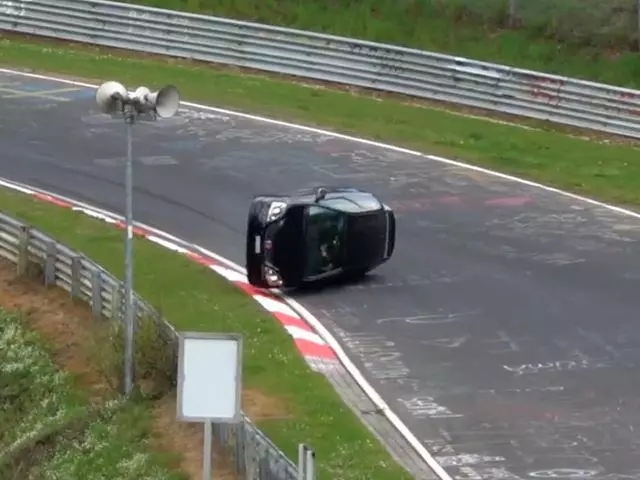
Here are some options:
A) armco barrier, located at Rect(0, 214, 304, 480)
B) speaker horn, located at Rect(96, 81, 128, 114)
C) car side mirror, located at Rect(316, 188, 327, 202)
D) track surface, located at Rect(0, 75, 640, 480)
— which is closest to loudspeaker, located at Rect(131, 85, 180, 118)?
speaker horn, located at Rect(96, 81, 128, 114)

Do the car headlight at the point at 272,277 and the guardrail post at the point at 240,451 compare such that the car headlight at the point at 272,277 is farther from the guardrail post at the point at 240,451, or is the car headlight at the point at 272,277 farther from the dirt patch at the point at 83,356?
the guardrail post at the point at 240,451

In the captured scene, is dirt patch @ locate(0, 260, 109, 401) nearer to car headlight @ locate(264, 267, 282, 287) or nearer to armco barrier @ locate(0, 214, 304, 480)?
armco barrier @ locate(0, 214, 304, 480)

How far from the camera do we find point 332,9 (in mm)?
37875

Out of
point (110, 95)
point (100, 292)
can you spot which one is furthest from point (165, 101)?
point (100, 292)

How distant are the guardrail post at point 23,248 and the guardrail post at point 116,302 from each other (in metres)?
3.42

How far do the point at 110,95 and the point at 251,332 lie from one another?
386 centimetres

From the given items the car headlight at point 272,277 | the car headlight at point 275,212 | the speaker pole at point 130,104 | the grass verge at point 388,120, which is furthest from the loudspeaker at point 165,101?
the grass verge at point 388,120

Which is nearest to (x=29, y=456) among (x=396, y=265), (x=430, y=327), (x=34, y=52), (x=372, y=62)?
(x=430, y=327)

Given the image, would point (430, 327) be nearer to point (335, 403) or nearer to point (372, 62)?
point (335, 403)

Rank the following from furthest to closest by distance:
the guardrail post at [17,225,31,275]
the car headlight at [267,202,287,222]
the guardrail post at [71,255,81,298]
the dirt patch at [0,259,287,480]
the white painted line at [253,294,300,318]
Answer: the guardrail post at [17,225,31,275]
the guardrail post at [71,255,81,298]
the car headlight at [267,202,287,222]
the white painted line at [253,294,300,318]
the dirt patch at [0,259,287,480]

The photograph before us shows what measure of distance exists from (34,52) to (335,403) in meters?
22.5

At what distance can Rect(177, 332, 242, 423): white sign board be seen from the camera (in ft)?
38.0

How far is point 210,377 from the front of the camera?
1162 centimetres

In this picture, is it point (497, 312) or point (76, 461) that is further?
point (497, 312)
